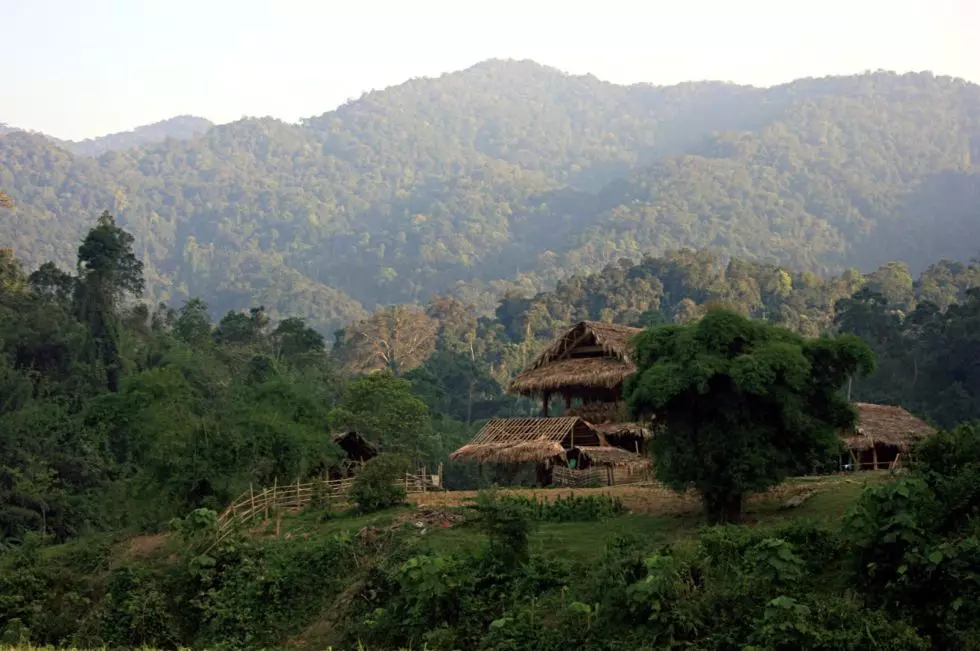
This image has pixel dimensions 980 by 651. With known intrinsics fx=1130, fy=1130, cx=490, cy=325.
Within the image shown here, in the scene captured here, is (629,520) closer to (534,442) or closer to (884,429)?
(534,442)

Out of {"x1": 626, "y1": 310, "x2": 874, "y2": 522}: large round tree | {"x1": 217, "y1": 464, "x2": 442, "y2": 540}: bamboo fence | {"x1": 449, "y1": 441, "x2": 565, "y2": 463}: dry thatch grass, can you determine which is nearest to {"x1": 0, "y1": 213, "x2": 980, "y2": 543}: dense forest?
{"x1": 217, "y1": 464, "x2": 442, "y2": 540}: bamboo fence

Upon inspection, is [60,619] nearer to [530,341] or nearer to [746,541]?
[746,541]

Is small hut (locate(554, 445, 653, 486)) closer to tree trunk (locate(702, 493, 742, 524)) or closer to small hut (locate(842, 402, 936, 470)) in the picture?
small hut (locate(842, 402, 936, 470))

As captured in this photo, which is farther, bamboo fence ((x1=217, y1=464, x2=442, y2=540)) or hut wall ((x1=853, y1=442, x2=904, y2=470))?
hut wall ((x1=853, y1=442, x2=904, y2=470))

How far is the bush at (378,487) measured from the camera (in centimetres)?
2722

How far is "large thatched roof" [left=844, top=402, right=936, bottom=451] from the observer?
31.4m

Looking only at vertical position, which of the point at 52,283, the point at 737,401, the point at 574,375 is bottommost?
the point at 737,401

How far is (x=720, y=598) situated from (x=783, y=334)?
6.63 meters

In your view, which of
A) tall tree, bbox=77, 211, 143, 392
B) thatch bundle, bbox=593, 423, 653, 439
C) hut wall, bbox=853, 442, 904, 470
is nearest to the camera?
hut wall, bbox=853, 442, 904, 470

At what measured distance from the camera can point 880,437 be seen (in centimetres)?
3177

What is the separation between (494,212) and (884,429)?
5098 inches

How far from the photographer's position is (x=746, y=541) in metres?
17.8

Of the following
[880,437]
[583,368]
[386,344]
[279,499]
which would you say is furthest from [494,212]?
[279,499]

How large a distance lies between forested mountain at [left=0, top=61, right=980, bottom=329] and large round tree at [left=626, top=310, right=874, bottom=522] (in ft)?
315
